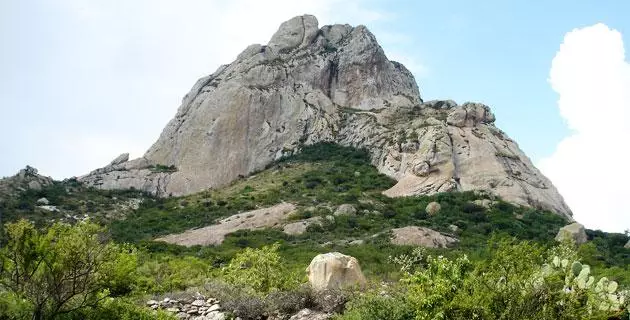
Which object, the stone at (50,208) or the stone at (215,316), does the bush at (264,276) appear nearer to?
the stone at (215,316)

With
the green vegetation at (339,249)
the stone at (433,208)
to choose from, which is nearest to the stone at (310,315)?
the green vegetation at (339,249)

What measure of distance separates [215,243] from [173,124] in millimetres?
52147

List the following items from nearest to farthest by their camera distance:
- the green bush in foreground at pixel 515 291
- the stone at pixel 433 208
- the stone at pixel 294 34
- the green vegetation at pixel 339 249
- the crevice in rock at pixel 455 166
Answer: the green bush in foreground at pixel 515 291
the green vegetation at pixel 339 249
the stone at pixel 433 208
the crevice in rock at pixel 455 166
the stone at pixel 294 34

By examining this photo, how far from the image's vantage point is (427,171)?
74.0 metres

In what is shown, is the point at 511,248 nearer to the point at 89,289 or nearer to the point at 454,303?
the point at 454,303

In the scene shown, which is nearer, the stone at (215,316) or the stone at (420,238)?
the stone at (215,316)

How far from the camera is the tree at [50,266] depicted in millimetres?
13227

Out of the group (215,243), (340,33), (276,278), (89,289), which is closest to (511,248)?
(89,289)

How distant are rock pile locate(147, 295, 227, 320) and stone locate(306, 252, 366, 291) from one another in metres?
3.91

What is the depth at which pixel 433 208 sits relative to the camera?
64.2 meters

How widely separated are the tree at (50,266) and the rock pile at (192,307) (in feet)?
8.83

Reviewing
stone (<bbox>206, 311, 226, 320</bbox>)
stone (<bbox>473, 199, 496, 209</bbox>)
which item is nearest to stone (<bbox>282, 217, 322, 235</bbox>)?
stone (<bbox>473, 199, 496, 209</bbox>)

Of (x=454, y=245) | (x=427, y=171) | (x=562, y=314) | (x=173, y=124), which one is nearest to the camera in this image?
(x=562, y=314)

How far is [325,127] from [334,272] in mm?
77703
